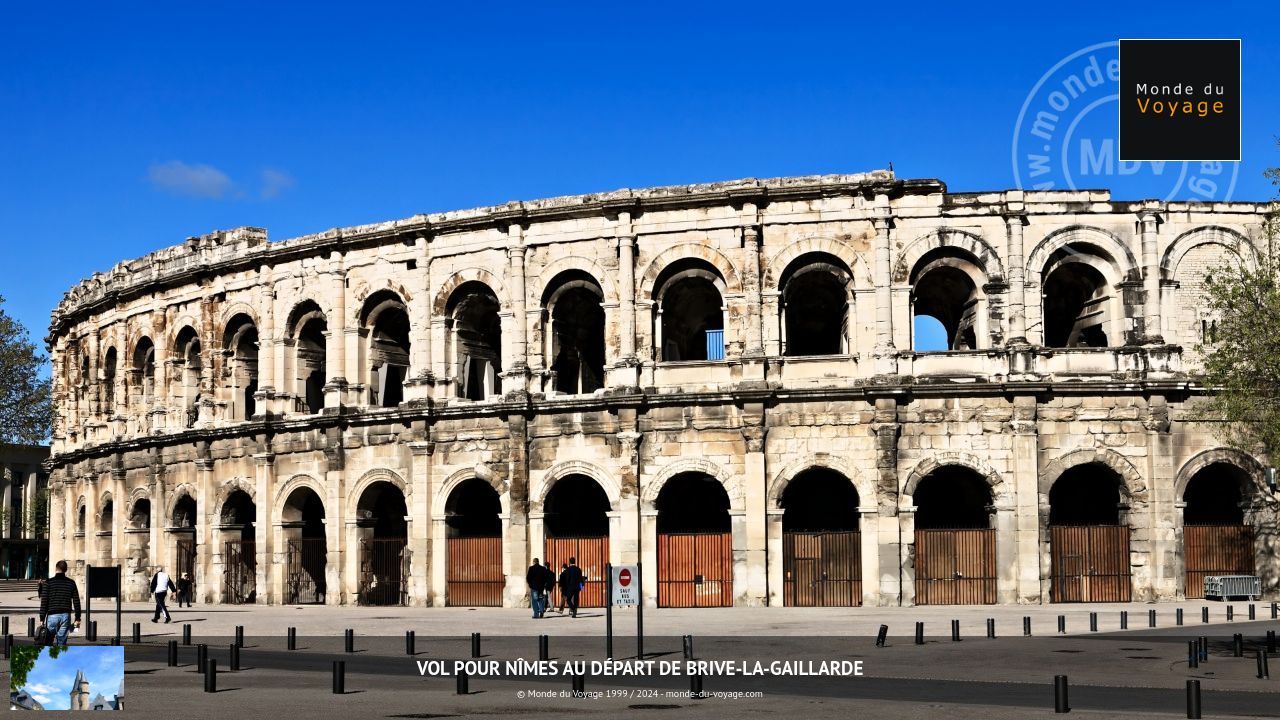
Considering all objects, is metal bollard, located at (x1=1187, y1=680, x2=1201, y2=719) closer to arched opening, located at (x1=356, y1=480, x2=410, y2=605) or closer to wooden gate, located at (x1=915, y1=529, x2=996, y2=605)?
wooden gate, located at (x1=915, y1=529, x2=996, y2=605)

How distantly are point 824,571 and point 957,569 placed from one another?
9.51 feet

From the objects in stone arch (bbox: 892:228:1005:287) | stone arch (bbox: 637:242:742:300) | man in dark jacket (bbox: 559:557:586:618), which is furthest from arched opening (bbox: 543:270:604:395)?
stone arch (bbox: 892:228:1005:287)

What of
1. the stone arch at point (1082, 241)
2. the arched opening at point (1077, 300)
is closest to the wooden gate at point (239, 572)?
the stone arch at point (1082, 241)

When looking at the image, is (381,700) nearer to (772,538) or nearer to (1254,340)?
(1254,340)

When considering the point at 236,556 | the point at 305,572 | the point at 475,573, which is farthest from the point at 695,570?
the point at 236,556

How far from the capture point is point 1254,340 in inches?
900

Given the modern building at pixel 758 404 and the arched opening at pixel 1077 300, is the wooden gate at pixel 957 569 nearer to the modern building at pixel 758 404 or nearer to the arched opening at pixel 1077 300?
the modern building at pixel 758 404

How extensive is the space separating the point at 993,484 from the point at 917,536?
79.2 inches

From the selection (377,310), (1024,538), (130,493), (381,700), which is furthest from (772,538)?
(130,493)

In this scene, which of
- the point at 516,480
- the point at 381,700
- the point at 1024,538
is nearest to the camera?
the point at 381,700

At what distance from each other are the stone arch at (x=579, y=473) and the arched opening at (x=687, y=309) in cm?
300

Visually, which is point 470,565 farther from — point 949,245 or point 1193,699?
point 1193,699

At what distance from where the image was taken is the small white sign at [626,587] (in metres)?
19.2

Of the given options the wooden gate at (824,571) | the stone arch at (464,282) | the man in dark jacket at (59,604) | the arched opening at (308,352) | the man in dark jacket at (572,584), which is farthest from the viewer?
the arched opening at (308,352)
